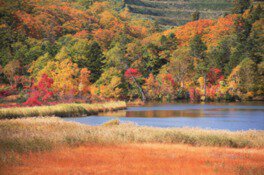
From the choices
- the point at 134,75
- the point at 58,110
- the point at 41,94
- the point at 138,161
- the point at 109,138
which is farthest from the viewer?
the point at 134,75

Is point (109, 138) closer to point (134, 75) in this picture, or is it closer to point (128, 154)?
point (128, 154)

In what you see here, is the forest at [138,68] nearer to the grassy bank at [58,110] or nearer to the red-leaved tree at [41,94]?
the red-leaved tree at [41,94]

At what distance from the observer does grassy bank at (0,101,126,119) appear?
46000mm

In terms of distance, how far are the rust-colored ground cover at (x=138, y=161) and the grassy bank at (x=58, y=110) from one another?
26.4 meters

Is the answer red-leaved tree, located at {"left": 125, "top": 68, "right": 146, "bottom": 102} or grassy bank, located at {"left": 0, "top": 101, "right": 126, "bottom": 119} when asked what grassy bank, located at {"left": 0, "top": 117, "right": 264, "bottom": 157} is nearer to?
grassy bank, located at {"left": 0, "top": 101, "right": 126, "bottom": 119}

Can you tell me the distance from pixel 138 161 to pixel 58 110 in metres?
37.1

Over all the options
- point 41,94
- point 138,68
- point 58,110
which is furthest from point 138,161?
point 138,68

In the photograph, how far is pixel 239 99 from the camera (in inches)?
3910

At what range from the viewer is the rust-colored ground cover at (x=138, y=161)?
1602cm

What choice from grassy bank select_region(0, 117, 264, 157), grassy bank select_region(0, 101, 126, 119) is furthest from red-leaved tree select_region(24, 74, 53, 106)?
grassy bank select_region(0, 117, 264, 157)

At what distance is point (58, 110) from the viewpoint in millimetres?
53625

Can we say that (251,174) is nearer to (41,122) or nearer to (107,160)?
(107,160)

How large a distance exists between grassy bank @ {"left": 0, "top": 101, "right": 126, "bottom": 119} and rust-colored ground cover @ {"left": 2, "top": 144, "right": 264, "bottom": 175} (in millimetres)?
26438

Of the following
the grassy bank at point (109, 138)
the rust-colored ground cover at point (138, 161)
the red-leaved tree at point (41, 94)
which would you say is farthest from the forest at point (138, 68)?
the rust-colored ground cover at point (138, 161)
